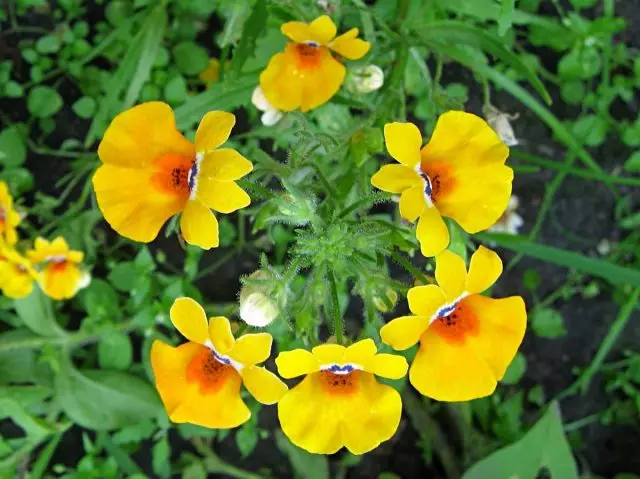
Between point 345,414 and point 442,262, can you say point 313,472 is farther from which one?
point 442,262

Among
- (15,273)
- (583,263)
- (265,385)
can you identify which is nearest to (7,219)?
(15,273)

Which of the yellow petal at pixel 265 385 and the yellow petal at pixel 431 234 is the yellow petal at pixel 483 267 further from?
the yellow petal at pixel 265 385

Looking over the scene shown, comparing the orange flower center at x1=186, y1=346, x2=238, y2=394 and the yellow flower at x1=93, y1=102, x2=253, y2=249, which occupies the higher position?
the yellow flower at x1=93, y1=102, x2=253, y2=249

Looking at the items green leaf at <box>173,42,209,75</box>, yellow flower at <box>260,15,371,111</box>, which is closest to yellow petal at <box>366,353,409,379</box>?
yellow flower at <box>260,15,371,111</box>

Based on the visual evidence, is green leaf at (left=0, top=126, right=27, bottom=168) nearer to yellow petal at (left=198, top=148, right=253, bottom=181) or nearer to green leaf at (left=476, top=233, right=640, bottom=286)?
yellow petal at (left=198, top=148, right=253, bottom=181)

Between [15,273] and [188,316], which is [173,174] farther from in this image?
[15,273]

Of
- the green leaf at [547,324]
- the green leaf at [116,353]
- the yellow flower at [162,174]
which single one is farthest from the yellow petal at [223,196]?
the green leaf at [547,324]
